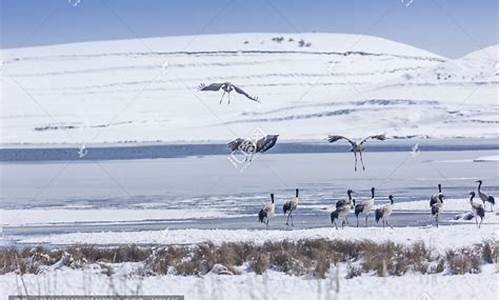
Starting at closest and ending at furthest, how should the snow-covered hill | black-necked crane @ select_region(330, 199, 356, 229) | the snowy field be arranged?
the snowy field
black-necked crane @ select_region(330, 199, 356, 229)
the snow-covered hill

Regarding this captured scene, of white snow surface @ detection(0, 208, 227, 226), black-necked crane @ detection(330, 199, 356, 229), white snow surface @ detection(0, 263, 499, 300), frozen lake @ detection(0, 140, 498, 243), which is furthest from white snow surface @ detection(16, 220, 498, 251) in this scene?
white snow surface @ detection(0, 263, 499, 300)

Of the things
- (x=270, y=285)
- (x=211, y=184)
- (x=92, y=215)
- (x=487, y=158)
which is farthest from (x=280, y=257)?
(x=487, y=158)

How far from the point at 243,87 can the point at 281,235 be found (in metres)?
42.7

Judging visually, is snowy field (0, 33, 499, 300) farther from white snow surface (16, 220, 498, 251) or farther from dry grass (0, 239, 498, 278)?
dry grass (0, 239, 498, 278)

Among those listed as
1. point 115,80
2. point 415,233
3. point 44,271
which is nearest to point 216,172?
point 415,233

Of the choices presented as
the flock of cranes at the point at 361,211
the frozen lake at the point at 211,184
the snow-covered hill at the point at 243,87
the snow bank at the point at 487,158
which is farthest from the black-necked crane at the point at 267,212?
the snow-covered hill at the point at 243,87

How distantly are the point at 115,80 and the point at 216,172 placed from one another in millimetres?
37633

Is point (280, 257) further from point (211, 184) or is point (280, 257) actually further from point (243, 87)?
point (243, 87)

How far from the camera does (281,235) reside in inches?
628

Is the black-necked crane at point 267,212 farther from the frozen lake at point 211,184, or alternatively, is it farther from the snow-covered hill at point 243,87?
the snow-covered hill at point 243,87

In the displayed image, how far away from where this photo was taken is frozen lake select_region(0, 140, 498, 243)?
1843 centimetres

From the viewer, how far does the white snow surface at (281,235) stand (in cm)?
1530

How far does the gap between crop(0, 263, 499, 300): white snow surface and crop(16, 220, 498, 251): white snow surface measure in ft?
8.07

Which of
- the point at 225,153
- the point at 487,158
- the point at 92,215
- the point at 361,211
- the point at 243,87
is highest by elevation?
the point at 243,87
